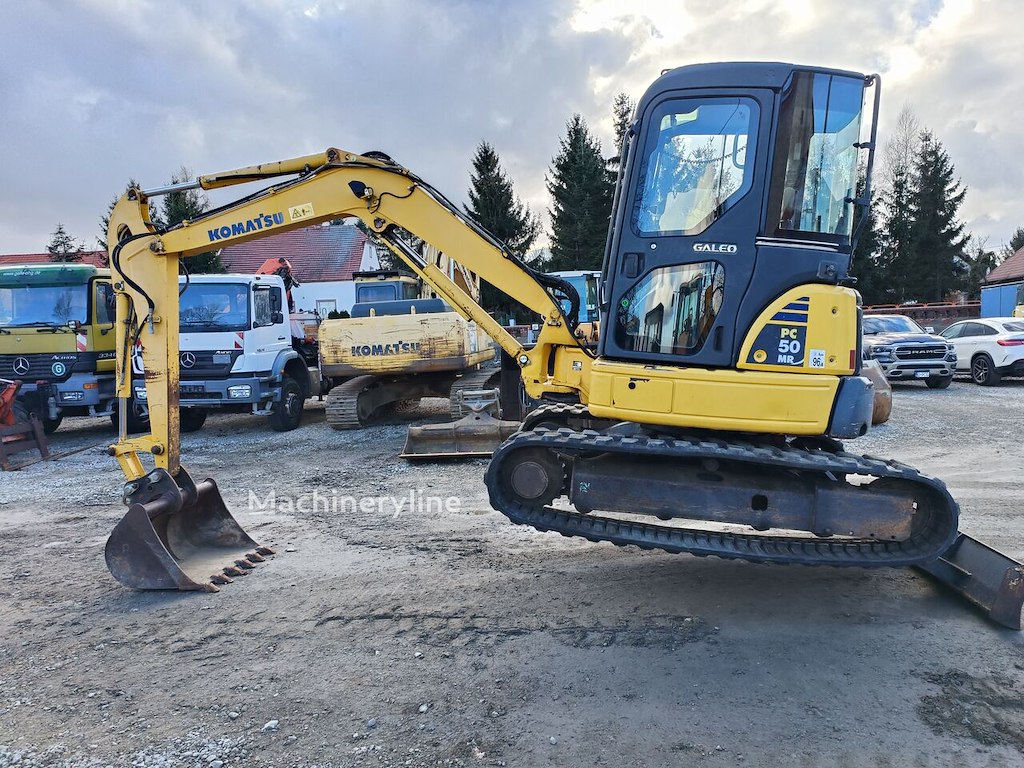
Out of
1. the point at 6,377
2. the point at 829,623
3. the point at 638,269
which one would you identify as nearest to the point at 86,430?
the point at 6,377

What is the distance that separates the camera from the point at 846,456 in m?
3.84

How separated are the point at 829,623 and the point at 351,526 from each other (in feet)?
12.6

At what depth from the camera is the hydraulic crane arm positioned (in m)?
4.95

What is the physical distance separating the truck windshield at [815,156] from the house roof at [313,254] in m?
31.8

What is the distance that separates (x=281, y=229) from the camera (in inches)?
200

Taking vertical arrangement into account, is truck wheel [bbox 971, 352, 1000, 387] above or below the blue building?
below

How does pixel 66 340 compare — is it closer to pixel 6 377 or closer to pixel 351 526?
→ pixel 6 377

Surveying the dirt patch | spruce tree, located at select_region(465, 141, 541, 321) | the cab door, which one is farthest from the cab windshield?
spruce tree, located at select_region(465, 141, 541, 321)

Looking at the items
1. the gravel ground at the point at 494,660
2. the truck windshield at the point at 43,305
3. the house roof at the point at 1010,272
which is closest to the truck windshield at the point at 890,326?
the gravel ground at the point at 494,660

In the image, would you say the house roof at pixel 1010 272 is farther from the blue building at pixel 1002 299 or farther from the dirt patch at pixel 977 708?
the dirt patch at pixel 977 708

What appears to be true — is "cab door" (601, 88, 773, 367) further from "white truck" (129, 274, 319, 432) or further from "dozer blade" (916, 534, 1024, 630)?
"white truck" (129, 274, 319, 432)

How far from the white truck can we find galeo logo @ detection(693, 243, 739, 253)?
840cm

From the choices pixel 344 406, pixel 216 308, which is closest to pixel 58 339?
pixel 216 308

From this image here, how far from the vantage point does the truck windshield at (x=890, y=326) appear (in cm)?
1509
